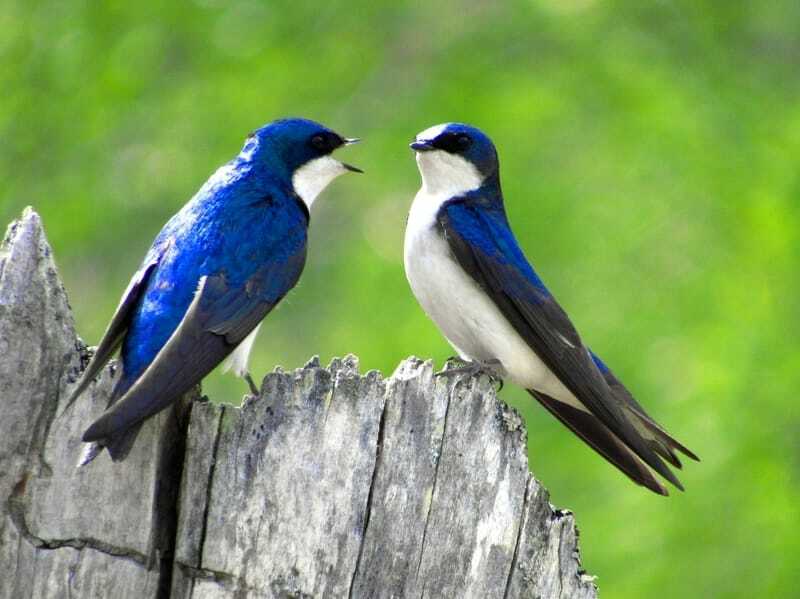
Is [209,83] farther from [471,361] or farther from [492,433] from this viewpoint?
[492,433]

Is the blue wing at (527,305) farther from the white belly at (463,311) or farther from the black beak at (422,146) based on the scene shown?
the black beak at (422,146)

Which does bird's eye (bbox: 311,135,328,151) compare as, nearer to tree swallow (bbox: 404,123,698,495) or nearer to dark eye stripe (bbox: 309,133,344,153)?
dark eye stripe (bbox: 309,133,344,153)

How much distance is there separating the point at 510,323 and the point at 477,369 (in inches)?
21.6

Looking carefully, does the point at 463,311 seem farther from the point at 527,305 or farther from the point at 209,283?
the point at 209,283

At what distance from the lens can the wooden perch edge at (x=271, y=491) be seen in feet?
9.74

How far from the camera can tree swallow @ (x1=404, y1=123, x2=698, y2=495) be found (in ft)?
13.0

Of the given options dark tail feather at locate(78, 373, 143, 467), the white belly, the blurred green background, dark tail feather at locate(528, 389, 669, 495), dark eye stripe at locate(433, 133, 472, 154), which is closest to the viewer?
dark tail feather at locate(78, 373, 143, 467)

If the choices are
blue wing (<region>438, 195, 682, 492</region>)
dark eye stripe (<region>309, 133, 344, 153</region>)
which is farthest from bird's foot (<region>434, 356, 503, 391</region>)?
dark eye stripe (<region>309, 133, 344, 153</region>)

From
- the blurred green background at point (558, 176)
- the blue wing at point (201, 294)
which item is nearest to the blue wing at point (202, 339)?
the blue wing at point (201, 294)

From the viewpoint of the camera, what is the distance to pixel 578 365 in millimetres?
3971

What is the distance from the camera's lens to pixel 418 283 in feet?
13.3

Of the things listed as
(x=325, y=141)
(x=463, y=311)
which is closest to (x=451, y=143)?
(x=325, y=141)

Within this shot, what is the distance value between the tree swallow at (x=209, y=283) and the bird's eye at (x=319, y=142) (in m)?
0.02

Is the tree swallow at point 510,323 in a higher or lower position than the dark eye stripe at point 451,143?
lower
